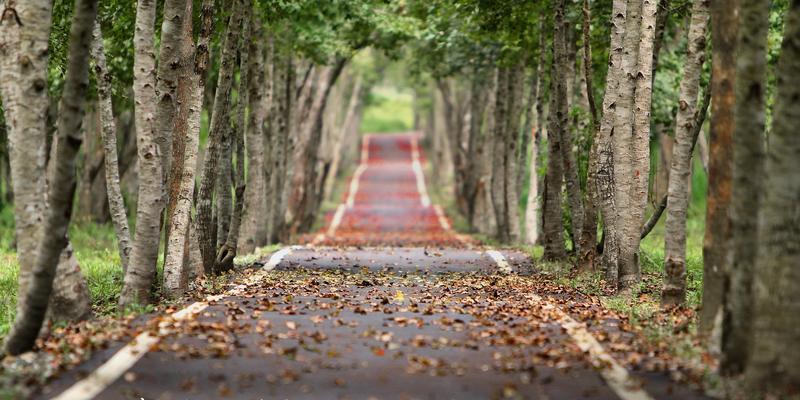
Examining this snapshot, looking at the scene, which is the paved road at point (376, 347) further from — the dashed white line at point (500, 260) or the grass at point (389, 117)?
the grass at point (389, 117)

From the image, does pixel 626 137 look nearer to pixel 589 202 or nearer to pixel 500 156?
pixel 589 202

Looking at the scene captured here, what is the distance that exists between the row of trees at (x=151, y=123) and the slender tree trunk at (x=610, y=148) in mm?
5273

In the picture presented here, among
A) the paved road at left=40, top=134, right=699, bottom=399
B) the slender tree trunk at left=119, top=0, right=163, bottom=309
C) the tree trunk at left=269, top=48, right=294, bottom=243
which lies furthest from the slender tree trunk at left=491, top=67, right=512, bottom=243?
the slender tree trunk at left=119, top=0, right=163, bottom=309

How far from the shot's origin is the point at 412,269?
19.1m

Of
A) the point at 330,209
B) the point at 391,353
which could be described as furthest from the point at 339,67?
the point at 391,353

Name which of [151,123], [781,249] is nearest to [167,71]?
[151,123]

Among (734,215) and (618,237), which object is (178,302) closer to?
(618,237)

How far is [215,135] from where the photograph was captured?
16078mm

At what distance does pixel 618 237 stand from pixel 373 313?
14.3 feet

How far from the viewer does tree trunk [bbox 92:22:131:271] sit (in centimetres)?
1411

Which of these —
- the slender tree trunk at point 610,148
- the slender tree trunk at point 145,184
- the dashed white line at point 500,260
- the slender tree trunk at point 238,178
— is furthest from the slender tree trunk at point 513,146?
the slender tree trunk at point 145,184

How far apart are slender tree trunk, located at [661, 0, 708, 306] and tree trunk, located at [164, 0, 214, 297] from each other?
5794mm

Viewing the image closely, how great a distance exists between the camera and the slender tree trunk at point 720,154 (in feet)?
33.1

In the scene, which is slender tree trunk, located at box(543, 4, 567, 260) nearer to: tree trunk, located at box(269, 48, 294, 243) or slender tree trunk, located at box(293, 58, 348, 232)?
tree trunk, located at box(269, 48, 294, 243)
